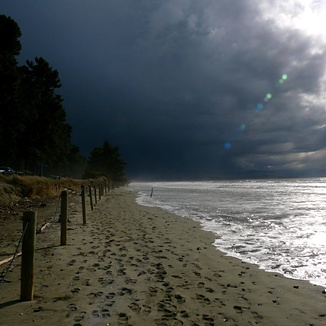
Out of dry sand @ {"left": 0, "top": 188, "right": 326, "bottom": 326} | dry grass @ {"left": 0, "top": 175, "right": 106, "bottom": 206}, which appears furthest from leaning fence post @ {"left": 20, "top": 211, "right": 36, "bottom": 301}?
dry grass @ {"left": 0, "top": 175, "right": 106, "bottom": 206}

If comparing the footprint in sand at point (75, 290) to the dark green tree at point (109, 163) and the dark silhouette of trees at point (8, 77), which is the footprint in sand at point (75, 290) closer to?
the dark silhouette of trees at point (8, 77)

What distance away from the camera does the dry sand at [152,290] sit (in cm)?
489

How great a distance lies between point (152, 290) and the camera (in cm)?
612

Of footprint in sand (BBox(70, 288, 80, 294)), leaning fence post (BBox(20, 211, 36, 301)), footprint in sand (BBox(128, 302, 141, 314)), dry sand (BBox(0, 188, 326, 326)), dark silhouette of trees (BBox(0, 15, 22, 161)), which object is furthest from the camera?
dark silhouette of trees (BBox(0, 15, 22, 161))

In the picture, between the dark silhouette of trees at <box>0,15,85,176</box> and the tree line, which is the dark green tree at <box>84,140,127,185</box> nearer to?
the tree line

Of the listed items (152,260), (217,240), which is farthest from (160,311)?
(217,240)

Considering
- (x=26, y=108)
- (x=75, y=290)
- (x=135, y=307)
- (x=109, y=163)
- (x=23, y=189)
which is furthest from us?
(x=109, y=163)

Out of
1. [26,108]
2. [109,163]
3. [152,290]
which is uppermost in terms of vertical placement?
[26,108]

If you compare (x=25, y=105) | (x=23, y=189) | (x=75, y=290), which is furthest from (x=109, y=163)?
(x=75, y=290)

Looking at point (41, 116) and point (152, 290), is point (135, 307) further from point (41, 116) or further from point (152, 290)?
point (41, 116)

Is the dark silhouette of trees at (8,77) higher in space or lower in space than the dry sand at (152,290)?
higher

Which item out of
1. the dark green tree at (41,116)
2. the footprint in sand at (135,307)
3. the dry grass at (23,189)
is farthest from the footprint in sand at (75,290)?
the dark green tree at (41,116)

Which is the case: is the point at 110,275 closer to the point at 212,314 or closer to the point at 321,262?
the point at 212,314

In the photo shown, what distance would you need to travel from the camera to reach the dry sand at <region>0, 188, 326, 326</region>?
16.0 feet
